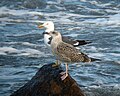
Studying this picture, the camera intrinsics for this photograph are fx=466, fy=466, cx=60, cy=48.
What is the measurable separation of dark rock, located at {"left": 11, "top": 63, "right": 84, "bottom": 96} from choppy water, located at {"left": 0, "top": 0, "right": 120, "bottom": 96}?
1.94 meters

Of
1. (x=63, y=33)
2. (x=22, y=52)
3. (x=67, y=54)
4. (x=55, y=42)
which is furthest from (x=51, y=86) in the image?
(x=63, y=33)

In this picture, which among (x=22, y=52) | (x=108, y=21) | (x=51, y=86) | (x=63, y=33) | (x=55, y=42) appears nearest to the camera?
(x=51, y=86)

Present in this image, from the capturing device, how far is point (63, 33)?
16672 mm

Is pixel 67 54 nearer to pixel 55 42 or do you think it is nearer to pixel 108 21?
pixel 55 42

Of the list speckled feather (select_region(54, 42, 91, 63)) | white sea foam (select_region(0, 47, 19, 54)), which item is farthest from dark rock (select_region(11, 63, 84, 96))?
white sea foam (select_region(0, 47, 19, 54))

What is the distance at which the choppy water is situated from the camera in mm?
11117

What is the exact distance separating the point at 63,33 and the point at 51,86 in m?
9.00

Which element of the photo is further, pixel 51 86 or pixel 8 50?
pixel 8 50

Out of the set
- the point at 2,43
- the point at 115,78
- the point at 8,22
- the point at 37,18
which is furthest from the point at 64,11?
the point at 115,78

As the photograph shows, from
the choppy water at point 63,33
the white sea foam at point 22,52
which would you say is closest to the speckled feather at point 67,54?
the choppy water at point 63,33

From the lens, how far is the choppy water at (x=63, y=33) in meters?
11.1

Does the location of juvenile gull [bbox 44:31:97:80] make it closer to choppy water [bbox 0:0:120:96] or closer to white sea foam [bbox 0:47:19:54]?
choppy water [bbox 0:0:120:96]

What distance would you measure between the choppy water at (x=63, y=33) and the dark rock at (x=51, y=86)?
1939 mm

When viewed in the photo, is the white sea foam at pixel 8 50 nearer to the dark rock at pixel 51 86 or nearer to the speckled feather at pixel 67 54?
the dark rock at pixel 51 86
